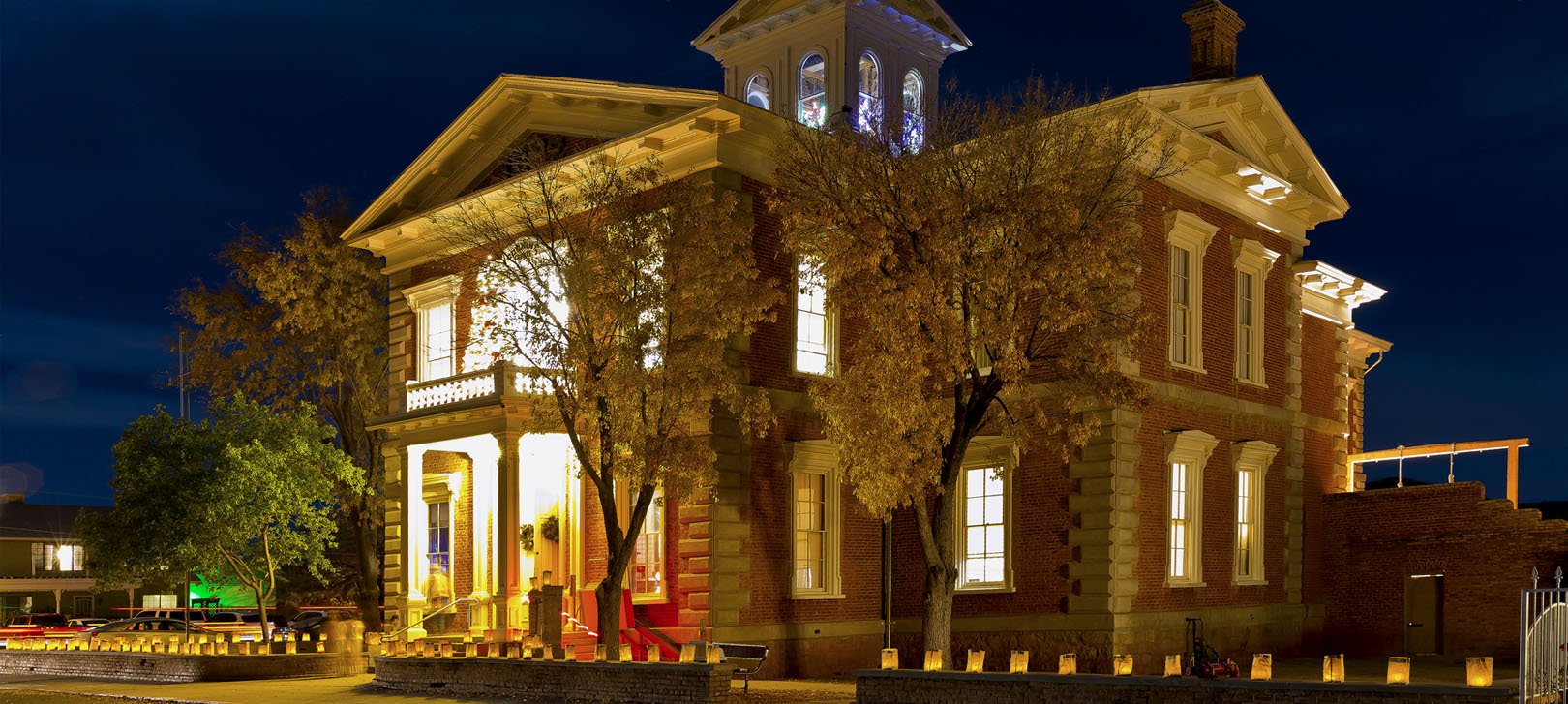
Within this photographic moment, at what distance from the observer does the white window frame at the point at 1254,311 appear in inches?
1289

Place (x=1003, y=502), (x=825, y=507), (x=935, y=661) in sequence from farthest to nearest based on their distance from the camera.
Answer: (x=825, y=507) < (x=1003, y=502) < (x=935, y=661)

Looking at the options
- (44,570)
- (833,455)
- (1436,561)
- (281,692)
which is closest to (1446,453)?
(1436,561)

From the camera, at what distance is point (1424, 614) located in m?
32.8

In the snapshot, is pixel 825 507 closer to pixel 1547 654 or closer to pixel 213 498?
pixel 213 498

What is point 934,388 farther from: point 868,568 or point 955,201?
point 868,568

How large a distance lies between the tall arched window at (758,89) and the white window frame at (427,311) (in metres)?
9.32

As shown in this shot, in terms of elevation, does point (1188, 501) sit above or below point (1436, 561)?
above

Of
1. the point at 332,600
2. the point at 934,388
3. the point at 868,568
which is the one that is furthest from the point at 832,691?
the point at 332,600

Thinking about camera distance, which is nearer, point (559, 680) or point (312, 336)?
point (559, 680)

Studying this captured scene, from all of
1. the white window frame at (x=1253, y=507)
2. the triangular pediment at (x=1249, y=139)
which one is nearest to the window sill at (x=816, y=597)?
the white window frame at (x=1253, y=507)

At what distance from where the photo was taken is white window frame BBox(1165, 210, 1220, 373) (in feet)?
97.8

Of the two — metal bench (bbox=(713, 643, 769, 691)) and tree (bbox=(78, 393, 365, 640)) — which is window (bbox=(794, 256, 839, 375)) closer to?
metal bench (bbox=(713, 643, 769, 691))

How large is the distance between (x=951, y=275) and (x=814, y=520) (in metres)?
8.62

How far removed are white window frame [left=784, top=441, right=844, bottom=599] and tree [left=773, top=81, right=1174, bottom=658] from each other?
210 inches
